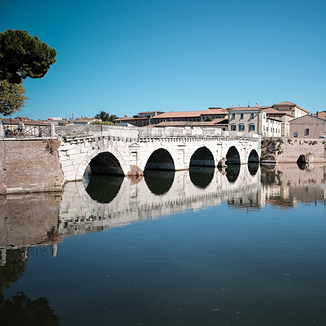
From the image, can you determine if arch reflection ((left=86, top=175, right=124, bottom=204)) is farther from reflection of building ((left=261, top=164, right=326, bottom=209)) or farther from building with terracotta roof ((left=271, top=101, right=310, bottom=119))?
building with terracotta roof ((left=271, top=101, right=310, bottom=119))

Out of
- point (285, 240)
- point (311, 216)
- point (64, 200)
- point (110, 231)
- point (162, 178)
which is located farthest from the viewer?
point (162, 178)

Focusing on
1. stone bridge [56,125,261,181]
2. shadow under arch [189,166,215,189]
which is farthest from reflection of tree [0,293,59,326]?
shadow under arch [189,166,215,189]

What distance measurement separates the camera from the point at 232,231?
1738 centimetres

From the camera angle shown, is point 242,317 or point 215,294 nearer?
point 242,317

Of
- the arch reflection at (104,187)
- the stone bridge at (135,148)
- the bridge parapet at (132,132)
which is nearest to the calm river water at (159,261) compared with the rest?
the arch reflection at (104,187)

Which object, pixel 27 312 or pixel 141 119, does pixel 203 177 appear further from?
pixel 141 119

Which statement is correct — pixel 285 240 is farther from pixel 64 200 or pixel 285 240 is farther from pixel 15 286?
pixel 64 200

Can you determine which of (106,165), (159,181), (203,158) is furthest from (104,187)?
(203,158)

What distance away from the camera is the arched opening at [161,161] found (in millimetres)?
41831

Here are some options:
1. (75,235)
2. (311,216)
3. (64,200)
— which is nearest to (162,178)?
(64,200)

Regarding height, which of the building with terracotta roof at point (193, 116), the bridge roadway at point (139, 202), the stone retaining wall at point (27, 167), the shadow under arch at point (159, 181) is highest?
the building with terracotta roof at point (193, 116)

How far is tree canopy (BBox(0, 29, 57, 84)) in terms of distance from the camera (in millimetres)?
23078

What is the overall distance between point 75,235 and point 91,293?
20.5 ft

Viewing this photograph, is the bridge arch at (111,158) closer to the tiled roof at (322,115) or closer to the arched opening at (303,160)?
the arched opening at (303,160)
